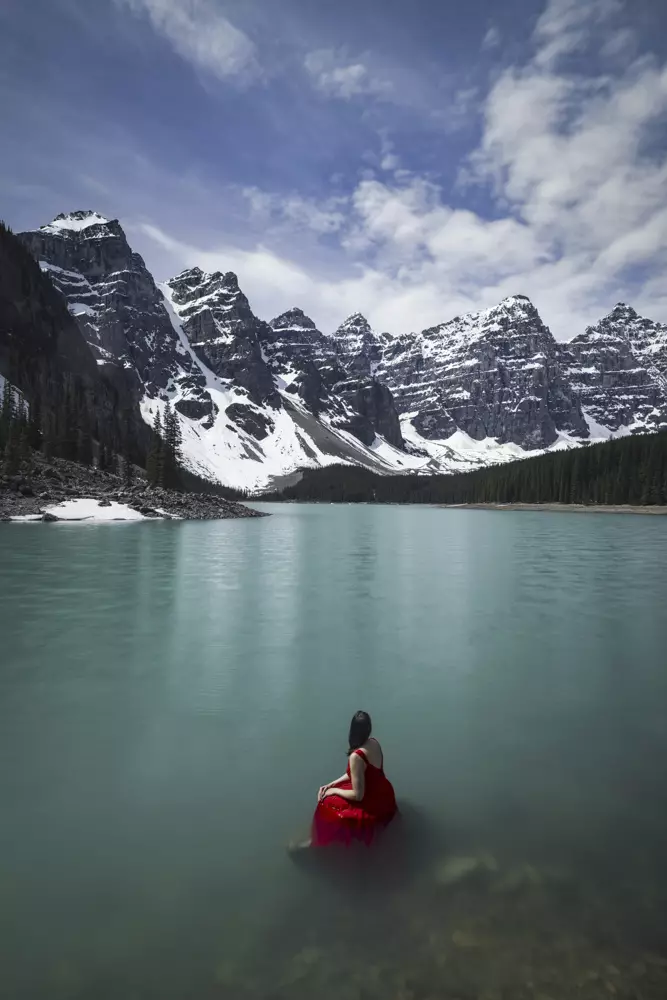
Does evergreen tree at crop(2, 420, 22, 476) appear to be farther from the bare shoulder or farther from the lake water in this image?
the bare shoulder

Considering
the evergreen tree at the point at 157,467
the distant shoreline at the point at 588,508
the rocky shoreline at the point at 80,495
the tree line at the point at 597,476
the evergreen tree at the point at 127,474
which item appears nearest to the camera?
the rocky shoreline at the point at 80,495

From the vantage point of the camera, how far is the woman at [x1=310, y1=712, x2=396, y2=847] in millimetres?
7293

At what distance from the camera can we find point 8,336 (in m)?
152

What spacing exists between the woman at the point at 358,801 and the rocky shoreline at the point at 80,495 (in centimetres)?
6340

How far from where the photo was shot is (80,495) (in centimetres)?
7475

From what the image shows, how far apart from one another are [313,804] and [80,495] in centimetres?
7378

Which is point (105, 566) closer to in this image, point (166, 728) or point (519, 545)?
point (166, 728)

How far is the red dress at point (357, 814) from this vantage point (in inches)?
287

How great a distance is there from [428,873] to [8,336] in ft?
572

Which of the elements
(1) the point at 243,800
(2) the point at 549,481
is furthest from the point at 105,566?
(2) the point at 549,481

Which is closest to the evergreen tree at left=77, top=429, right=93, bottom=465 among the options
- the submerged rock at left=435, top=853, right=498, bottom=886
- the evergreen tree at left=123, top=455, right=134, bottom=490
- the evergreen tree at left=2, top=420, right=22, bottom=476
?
the evergreen tree at left=123, top=455, right=134, bottom=490

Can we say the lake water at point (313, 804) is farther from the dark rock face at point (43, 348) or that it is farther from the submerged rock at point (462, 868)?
the dark rock face at point (43, 348)

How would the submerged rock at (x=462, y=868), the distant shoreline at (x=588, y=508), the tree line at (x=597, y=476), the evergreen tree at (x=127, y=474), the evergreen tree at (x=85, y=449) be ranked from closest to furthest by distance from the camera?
the submerged rock at (x=462, y=868) → the evergreen tree at (x=127, y=474) → the evergreen tree at (x=85, y=449) → the distant shoreline at (x=588, y=508) → the tree line at (x=597, y=476)

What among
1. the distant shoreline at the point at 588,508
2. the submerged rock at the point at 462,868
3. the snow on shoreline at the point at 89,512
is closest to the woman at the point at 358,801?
the submerged rock at the point at 462,868
